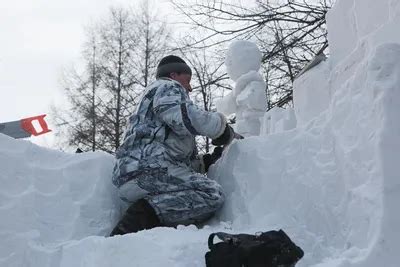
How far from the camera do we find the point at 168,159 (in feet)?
10.5

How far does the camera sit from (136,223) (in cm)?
304

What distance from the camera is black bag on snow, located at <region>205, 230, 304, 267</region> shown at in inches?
86.3

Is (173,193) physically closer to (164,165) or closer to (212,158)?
(164,165)

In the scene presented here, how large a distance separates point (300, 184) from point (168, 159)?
2.58 feet

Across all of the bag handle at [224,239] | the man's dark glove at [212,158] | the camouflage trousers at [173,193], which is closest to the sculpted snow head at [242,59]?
the man's dark glove at [212,158]

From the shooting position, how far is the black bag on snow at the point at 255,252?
2.19m

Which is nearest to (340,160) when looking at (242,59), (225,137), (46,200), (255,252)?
(255,252)

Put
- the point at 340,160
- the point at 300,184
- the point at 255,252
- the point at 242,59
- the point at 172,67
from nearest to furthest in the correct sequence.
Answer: the point at 255,252, the point at 340,160, the point at 300,184, the point at 172,67, the point at 242,59

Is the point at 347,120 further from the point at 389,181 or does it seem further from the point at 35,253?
the point at 35,253

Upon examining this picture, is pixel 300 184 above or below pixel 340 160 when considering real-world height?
below

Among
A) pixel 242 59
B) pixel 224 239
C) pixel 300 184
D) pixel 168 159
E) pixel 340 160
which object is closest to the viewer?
pixel 224 239

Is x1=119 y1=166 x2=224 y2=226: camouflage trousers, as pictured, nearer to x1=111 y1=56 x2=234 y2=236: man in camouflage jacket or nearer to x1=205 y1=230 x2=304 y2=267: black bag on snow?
x1=111 y1=56 x2=234 y2=236: man in camouflage jacket

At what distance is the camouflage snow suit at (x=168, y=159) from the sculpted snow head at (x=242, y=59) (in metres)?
2.38

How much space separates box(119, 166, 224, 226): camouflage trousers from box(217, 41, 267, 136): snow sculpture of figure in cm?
230
